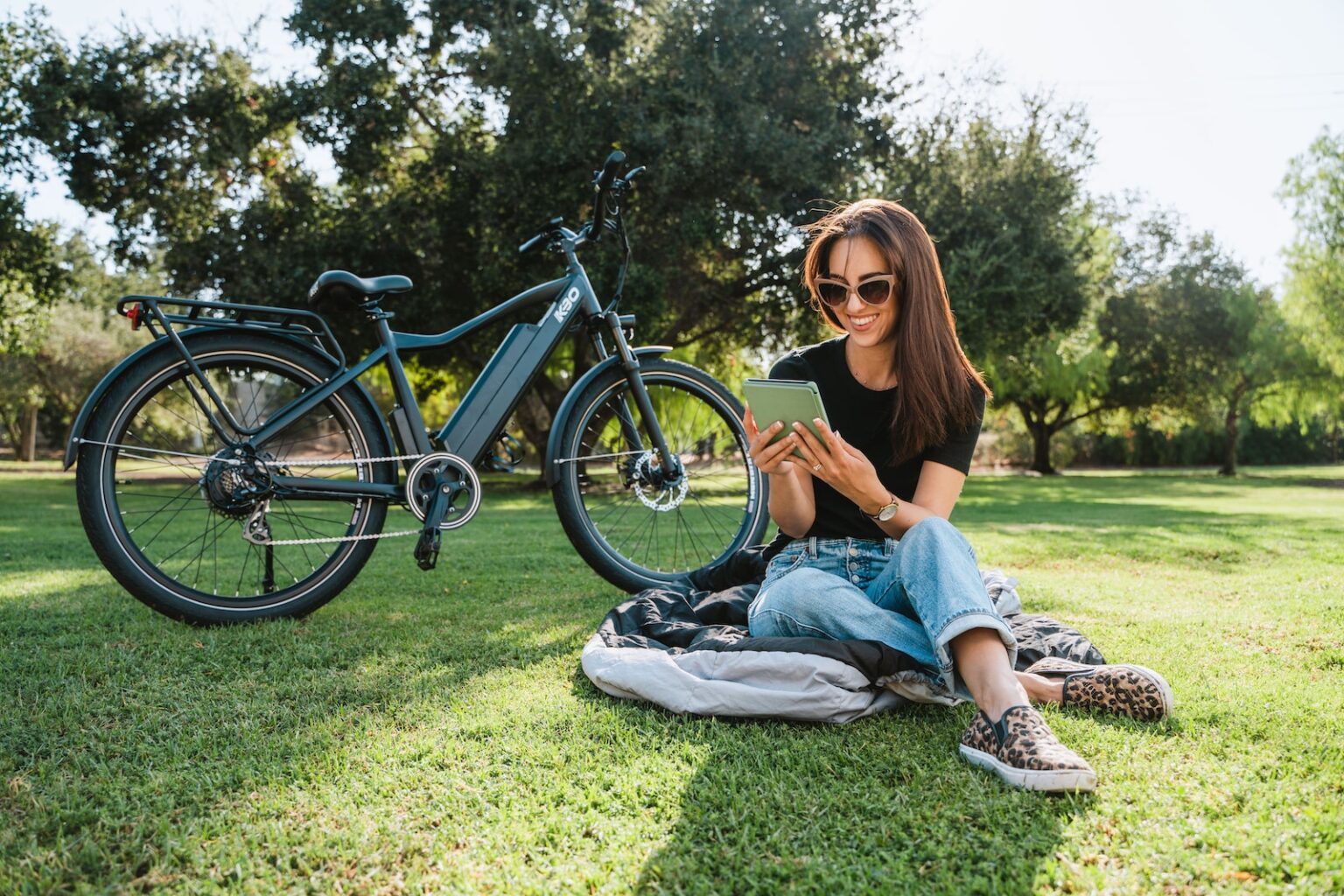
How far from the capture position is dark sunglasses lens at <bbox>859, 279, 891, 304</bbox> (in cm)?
246

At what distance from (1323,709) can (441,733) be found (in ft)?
7.00

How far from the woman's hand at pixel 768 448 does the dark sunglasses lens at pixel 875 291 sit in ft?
1.49

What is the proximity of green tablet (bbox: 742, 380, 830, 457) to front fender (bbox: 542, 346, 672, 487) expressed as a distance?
124cm

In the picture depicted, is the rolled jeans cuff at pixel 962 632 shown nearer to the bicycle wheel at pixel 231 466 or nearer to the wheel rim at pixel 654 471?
the wheel rim at pixel 654 471

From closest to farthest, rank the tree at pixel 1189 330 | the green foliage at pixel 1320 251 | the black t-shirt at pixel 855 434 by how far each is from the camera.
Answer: the black t-shirt at pixel 855 434 → the green foliage at pixel 1320 251 → the tree at pixel 1189 330

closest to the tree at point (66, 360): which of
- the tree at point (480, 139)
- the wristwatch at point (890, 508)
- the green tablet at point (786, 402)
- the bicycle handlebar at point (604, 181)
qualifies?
the tree at point (480, 139)

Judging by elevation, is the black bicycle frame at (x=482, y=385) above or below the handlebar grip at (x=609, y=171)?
below

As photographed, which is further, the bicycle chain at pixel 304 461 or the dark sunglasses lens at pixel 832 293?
the bicycle chain at pixel 304 461

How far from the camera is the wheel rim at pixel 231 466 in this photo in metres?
2.98

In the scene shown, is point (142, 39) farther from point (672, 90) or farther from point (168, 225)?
point (672, 90)

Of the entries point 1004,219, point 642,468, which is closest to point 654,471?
point 642,468

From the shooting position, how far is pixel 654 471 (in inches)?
150

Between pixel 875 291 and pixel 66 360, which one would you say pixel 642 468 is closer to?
pixel 875 291

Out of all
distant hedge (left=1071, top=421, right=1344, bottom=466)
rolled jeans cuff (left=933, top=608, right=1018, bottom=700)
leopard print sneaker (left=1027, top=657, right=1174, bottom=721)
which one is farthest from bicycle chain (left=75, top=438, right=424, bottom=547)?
distant hedge (left=1071, top=421, right=1344, bottom=466)
